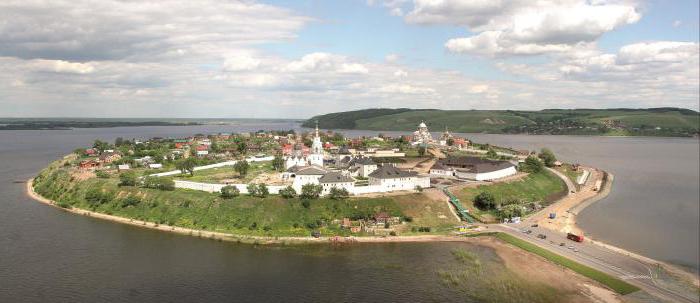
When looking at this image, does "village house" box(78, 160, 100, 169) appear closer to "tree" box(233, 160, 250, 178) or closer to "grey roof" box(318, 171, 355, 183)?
"tree" box(233, 160, 250, 178)

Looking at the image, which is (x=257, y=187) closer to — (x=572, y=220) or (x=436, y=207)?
(x=436, y=207)

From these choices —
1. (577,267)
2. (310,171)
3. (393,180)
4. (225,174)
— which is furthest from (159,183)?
(577,267)

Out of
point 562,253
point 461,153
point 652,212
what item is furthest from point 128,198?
point 461,153

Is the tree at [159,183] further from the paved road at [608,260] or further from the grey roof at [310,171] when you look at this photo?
the paved road at [608,260]

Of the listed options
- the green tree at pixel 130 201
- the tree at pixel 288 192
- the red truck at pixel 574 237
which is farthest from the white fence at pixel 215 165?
the red truck at pixel 574 237

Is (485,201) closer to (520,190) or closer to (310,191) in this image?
(520,190)

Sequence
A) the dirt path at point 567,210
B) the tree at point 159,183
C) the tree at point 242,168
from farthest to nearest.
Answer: the tree at point 242,168, the tree at point 159,183, the dirt path at point 567,210
